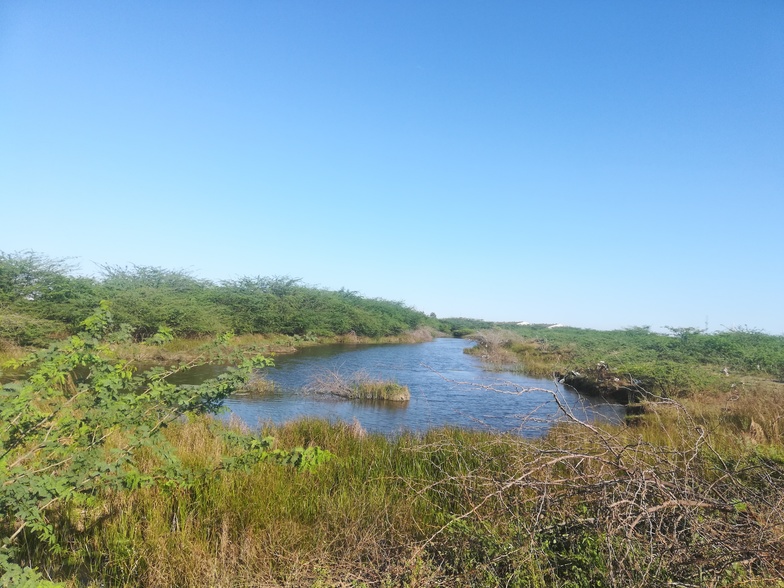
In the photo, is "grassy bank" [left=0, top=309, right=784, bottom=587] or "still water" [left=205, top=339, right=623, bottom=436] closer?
"grassy bank" [left=0, top=309, right=784, bottom=587]

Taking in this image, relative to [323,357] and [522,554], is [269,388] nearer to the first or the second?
[323,357]

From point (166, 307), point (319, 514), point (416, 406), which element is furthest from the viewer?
point (166, 307)

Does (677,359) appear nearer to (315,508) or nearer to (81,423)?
(315,508)

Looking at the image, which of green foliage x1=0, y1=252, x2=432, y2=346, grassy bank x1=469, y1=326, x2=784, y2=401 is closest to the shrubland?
green foliage x1=0, y1=252, x2=432, y2=346

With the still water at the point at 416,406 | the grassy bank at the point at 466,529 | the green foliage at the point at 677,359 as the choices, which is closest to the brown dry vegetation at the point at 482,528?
the grassy bank at the point at 466,529

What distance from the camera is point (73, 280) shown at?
22312 millimetres

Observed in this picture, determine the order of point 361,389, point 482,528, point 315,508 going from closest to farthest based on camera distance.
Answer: point 482,528 < point 315,508 < point 361,389

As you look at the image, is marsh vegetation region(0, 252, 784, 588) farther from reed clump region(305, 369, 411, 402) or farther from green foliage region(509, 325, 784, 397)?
reed clump region(305, 369, 411, 402)

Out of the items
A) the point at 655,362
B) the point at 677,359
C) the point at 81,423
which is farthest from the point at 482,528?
the point at 677,359

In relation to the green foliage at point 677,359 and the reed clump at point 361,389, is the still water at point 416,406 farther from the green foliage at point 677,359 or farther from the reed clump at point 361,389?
the green foliage at point 677,359

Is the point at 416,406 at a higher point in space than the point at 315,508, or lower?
lower

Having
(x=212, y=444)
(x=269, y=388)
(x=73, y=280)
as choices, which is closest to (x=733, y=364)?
(x=269, y=388)

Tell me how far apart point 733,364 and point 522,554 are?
784 inches

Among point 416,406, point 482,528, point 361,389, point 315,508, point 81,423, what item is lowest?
point 416,406
